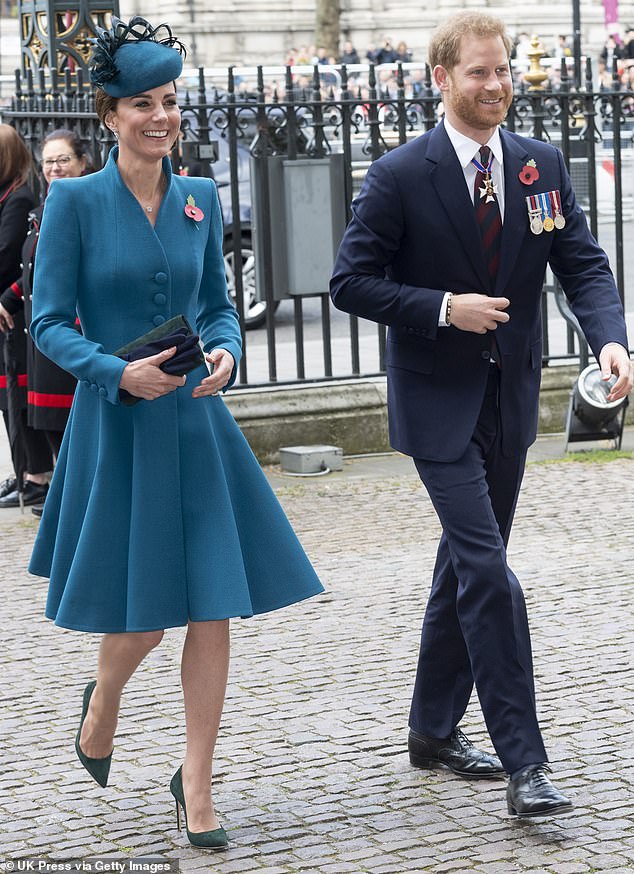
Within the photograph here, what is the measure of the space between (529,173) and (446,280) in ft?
1.11

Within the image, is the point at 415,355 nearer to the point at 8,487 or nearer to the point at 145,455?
the point at 145,455

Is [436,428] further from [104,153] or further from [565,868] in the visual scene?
[104,153]

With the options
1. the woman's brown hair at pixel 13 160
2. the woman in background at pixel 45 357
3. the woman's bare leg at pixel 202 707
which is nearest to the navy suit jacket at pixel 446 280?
the woman's bare leg at pixel 202 707

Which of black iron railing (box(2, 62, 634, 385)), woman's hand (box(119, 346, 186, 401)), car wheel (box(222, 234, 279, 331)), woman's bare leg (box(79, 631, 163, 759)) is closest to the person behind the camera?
woman's hand (box(119, 346, 186, 401))

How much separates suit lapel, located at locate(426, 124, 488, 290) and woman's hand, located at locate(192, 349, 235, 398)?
651mm

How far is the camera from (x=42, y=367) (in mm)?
7629

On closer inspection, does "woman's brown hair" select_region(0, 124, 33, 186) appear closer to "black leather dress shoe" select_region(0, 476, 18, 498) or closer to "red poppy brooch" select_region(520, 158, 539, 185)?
"black leather dress shoe" select_region(0, 476, 18, 498)

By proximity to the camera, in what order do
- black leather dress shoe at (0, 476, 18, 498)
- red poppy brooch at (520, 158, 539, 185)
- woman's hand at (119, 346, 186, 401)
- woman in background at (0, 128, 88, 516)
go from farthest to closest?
black leather dress shoe at (0, 476, 18, 498) → woman in background at (0, 128, 88, 516) → red poppy brooch at (520, 158, 539, 185) → woman's hand at (119, 346, 186, 401)

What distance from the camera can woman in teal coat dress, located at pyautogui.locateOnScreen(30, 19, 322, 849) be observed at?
3.84 metres

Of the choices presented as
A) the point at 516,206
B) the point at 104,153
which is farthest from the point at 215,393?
the point at 104,153

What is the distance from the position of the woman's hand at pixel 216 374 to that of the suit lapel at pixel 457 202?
0.65 meters

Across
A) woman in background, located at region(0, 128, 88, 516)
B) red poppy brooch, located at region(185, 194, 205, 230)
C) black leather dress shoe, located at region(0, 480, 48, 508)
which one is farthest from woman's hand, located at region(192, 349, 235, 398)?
black leather dress shoe, located at region(0, 480, 48, 508)

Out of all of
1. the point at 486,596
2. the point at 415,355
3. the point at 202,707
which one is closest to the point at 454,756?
the point at 486,596

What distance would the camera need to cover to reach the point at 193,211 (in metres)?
4.01
